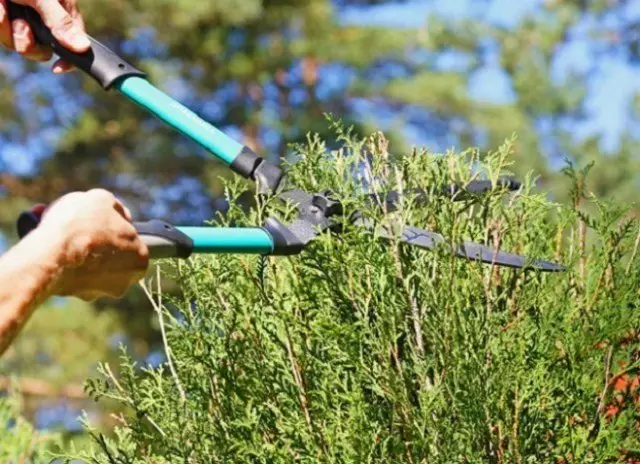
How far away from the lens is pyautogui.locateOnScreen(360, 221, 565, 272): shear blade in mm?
2578

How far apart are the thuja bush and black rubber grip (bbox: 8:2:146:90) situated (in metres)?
0.60

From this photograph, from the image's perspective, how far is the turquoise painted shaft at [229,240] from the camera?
2410 mm

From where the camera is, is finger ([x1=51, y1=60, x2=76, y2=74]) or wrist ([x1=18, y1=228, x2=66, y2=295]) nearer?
wrist ([x1=18, y1=228, x2=66, y2=295])

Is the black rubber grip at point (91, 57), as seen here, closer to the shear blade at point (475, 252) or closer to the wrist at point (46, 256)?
the shear blade at point (475, 252)

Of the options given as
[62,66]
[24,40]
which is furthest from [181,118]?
[24,40]

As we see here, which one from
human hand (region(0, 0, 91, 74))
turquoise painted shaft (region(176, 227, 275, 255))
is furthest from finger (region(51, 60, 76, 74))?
turquoise painted shaft (region(176, 227, 275, 255))

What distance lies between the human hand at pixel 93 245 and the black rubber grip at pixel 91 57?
1024mm

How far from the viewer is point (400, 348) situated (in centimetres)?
270

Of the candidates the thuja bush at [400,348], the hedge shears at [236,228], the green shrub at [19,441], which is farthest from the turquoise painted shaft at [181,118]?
the green shrub at [19,441]

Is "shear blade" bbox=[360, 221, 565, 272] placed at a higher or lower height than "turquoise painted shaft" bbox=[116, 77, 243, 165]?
lower

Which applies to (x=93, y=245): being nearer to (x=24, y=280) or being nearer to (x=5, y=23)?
(x=24, y=280)

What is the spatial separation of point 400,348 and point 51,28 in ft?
4.57

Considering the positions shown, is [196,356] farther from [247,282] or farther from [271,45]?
[271,45]

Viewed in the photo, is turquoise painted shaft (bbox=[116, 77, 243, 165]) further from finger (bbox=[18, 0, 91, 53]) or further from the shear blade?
the shear blade
